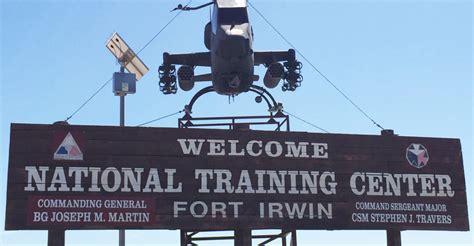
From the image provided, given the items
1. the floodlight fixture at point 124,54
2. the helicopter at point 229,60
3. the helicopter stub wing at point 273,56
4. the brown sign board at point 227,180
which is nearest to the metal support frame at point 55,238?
the brown sign board at point 227,180

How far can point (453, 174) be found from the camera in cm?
1911

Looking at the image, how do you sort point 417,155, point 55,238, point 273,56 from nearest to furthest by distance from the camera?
1. point 55,238
2. point 417,155
3. point 273,56

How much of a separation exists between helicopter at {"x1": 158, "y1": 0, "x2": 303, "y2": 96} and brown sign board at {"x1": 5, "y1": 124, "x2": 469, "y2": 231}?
7.93ft

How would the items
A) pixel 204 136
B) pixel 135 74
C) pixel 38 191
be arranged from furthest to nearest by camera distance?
pixel 135 74 < pixel 204 136 < pixel 38 191

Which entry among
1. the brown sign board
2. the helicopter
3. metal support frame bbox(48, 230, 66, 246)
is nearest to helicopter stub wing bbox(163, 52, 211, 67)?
the helicopter

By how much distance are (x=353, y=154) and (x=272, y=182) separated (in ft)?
6.57

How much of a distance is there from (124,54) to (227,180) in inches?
394

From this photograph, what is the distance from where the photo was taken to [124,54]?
26.5 metres

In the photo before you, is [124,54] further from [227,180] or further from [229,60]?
[227,180]

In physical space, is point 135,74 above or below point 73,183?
above

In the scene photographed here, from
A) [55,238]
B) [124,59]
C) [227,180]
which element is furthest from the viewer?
[124,59]

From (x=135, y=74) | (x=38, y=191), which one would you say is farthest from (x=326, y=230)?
(x=135, y=74)

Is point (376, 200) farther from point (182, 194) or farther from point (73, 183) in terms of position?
point (73, 183)

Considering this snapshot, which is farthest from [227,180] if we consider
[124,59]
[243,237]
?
→ [124,59]
